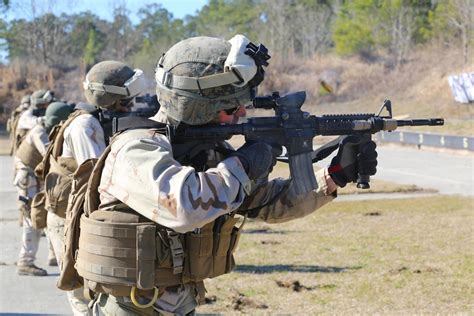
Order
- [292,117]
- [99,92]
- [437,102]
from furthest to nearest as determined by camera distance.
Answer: [437,102]
[99,92]
[292,117]

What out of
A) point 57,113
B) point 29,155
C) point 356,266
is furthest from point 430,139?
point 57,113

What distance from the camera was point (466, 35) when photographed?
40156 mm

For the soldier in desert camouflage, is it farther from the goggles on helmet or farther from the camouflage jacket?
the goggles on helmet

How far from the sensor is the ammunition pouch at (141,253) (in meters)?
3.28

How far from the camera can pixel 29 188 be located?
8.80m

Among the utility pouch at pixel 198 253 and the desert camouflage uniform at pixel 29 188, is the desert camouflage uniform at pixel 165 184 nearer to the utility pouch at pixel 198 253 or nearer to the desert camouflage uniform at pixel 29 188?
the utility pouch at pixel 198 253

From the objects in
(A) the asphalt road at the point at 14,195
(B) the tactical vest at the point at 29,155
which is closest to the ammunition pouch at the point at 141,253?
(A) the asphalt road at the point at 14,195

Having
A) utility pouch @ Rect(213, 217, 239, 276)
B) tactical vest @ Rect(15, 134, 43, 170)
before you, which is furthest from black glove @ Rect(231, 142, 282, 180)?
tactical vest @ Rect(15, 134, 43, 170)

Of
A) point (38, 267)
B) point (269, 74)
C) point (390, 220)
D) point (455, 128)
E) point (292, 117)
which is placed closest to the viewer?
point (292, 117)

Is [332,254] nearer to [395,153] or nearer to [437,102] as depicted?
[395,153]

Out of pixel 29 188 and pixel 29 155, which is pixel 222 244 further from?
pixel 29 188

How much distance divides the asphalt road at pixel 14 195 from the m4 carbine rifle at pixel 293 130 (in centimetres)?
393

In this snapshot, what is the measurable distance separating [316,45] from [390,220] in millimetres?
47103

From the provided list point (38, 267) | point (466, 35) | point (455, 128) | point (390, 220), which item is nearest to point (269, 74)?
point (466, 35)
